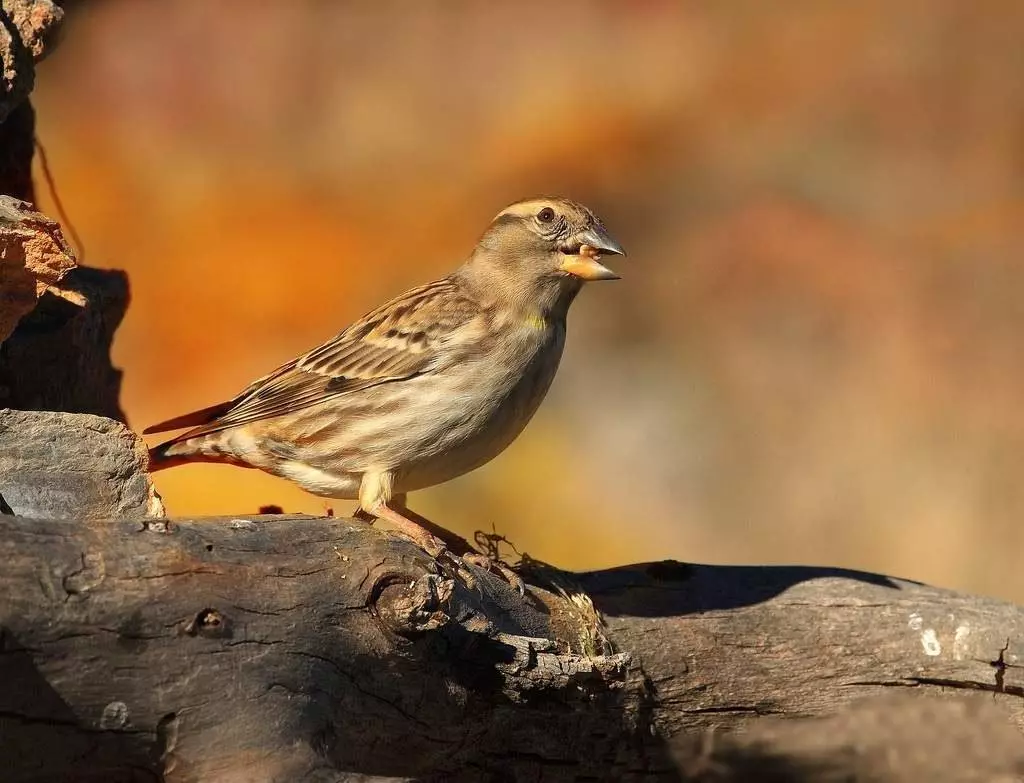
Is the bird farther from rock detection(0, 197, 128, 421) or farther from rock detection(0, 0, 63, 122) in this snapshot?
rock detection(0, 0, 63, 122)

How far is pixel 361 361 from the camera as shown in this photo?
575cm

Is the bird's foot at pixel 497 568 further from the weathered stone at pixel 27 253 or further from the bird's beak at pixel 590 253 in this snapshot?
the weathered stone at pixel 27 253

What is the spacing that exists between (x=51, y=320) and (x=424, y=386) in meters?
1.55

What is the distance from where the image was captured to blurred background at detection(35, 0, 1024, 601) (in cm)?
976

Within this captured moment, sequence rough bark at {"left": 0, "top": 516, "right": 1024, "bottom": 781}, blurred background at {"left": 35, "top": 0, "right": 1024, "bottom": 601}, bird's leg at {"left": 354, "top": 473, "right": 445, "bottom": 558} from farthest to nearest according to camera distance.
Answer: blurred background at {"left": 35, "top": 0, "right": 1024, "bottom": 601}, bird's leg at {"left": 354, "top": 473, "right": 445, "bottom": 558}, rough bark at {"left": 0, "top": 516, "right": 1024, "bottom": 781}

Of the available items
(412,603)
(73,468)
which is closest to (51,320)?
(73,468)

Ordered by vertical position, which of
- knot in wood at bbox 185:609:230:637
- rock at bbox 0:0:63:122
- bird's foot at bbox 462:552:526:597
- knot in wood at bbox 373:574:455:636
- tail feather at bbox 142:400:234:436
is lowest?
knot in wood at bbox 185:609:230:637

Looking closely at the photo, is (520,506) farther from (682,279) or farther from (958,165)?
(958,165)

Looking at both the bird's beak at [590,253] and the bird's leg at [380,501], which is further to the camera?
the bird's beak at [590,253]

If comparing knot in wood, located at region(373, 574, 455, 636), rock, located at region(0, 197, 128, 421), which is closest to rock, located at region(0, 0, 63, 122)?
rock, located at region(0, 197, 128, 421)

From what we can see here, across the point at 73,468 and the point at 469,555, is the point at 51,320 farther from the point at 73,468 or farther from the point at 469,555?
the point at 469,555

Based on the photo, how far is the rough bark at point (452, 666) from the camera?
11.8ft

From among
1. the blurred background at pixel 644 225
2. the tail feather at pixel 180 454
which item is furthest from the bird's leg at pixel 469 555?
the blurred background at pixel 644 225

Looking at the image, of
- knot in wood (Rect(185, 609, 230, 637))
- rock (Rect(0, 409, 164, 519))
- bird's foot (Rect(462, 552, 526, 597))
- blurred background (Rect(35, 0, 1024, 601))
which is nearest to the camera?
knot in wood (Rect(185, 609, 230, 637))
